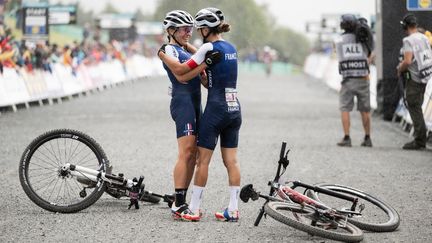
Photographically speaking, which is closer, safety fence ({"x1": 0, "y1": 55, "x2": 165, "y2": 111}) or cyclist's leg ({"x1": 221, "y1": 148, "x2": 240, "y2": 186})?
cyclist's leg ({"x1": 221, "y1": 148, "x2": 240, "y2": 186})

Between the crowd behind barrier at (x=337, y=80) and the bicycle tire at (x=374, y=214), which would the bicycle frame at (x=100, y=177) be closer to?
the bicycle tire at (x=374, y=214)

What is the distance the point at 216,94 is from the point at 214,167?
4.18 m

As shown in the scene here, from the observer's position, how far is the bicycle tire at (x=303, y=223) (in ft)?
23.7

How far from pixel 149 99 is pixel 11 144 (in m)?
14.8

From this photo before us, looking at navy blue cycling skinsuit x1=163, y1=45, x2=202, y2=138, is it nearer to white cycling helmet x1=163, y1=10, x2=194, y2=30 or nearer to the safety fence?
white cycling helmet x1=163, y1=10, x2=194, y2=30

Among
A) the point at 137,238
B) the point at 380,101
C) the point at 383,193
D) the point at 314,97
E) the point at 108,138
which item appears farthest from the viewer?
the point at 314,97

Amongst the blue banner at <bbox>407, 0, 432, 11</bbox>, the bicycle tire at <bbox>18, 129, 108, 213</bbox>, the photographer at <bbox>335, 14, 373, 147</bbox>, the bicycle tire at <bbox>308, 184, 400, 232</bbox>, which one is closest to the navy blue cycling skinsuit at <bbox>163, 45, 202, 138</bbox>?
the bicycle tire at <bbox>18, 129, 108, 213</bbox>

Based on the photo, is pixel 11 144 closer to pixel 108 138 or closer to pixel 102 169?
Result: pixel 108 138

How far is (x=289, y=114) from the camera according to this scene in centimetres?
2319

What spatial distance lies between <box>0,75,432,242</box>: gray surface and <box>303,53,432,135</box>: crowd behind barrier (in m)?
0.48

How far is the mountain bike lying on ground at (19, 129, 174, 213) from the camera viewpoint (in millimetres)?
8812

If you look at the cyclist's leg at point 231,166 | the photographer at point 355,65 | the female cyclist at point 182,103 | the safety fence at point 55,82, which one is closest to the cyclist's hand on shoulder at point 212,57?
the female cyclist at point 182,103

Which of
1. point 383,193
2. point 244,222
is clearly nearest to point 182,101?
point 244,222

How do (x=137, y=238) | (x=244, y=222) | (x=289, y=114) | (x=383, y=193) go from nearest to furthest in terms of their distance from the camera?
(x=137, y=238)
(x=244, y=222)
(x=383, y=193)
(x=289, y=114)
